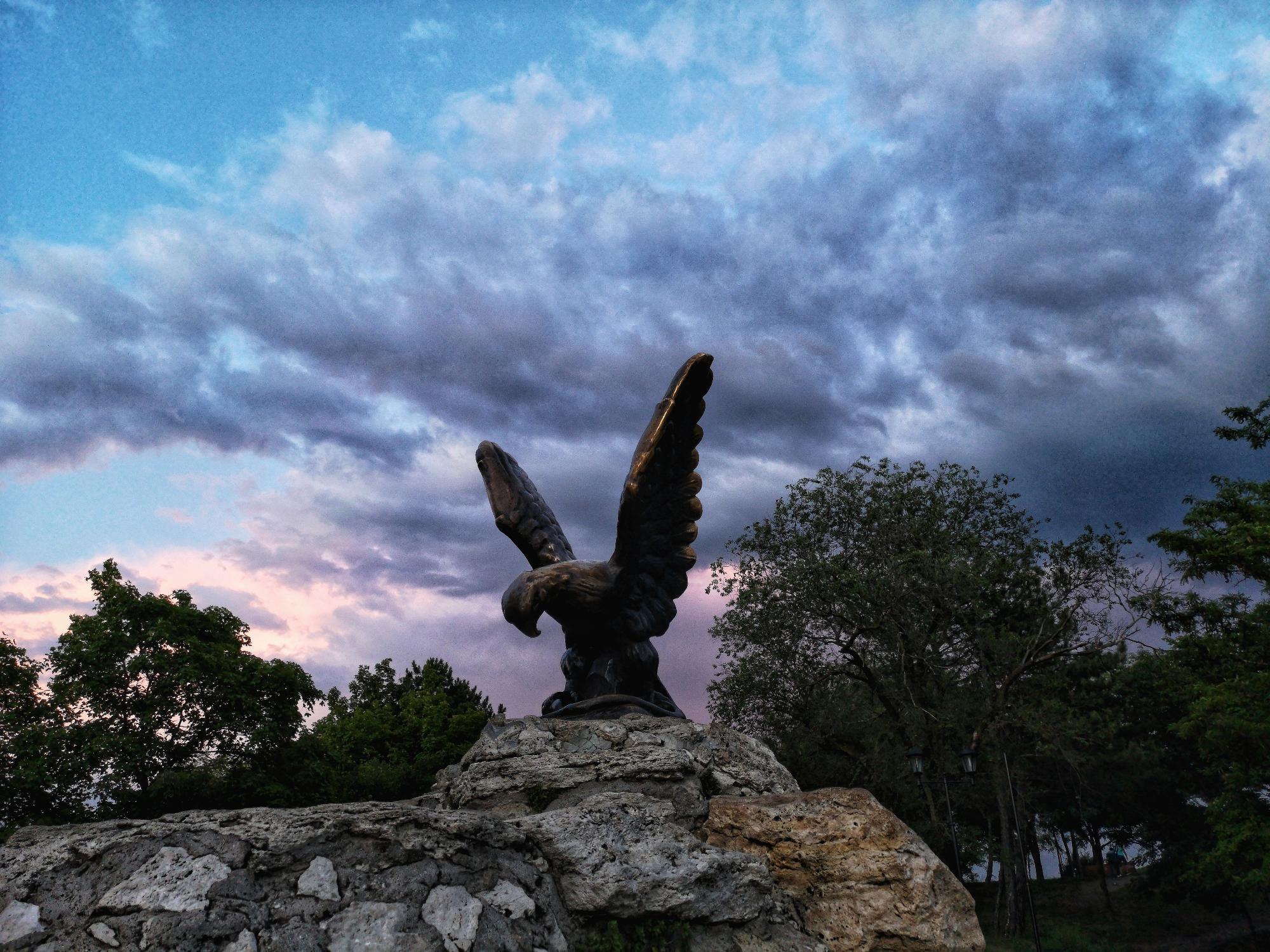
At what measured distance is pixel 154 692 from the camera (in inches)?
776

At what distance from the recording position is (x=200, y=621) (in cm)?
2172

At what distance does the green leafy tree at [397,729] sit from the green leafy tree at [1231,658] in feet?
60.6

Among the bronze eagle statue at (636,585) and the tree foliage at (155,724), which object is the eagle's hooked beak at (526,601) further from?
the tree foliage at (155,724)

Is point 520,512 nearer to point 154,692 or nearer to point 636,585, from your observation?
point 636,585

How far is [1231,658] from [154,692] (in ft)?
74.0

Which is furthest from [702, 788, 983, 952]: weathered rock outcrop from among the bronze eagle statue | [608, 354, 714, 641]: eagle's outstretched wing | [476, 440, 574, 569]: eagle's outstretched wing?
[476, 440, 574, 569]: eagle's outstretched wing

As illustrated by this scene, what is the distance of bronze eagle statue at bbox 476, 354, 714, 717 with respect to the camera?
6.02 meters

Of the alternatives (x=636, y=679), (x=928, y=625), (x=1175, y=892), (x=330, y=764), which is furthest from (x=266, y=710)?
(x=1175, y=892)

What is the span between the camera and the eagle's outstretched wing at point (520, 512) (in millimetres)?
7188

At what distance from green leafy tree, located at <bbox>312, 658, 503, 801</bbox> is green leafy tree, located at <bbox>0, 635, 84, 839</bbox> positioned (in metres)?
5.72

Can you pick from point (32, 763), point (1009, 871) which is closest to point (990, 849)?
point (1009, 871)

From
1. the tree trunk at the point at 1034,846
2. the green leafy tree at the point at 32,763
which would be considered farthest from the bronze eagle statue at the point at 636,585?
the tree trunk at the point at 1034,846

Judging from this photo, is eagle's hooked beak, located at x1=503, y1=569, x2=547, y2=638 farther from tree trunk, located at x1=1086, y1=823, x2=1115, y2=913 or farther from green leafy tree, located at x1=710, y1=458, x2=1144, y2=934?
tree trunk, located at x1=1086, y1=823, x2=1115, y2=913

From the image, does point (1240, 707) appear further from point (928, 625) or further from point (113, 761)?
point (113, 761)
